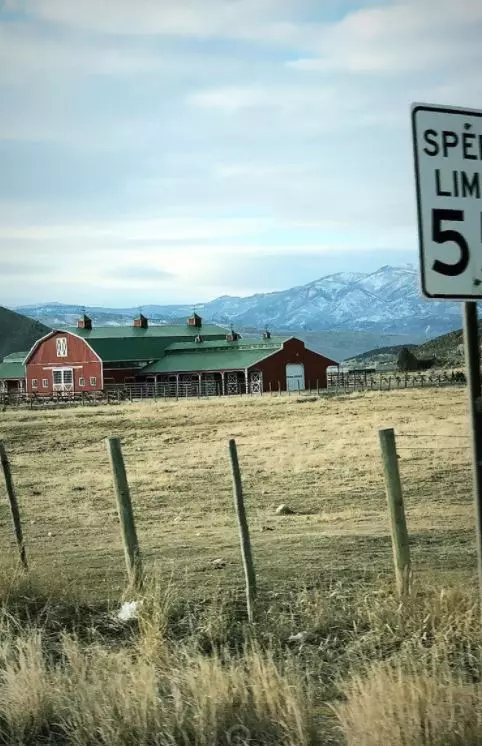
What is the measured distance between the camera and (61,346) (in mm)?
81938

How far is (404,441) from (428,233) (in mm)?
25325

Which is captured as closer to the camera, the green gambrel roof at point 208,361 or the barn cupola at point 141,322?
the green gambrel roof at point 208,361

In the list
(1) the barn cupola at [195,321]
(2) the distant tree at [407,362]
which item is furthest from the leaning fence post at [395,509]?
(2) the distant tree at [407,362]

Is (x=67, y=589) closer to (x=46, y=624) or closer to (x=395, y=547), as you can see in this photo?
(x=46, y=624)

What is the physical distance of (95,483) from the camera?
2488 centimetres

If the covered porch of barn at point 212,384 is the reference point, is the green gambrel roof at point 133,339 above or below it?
above

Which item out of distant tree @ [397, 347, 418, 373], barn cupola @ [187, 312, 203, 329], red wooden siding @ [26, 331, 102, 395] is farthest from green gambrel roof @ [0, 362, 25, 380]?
distant tree @ [397, 347, 418, 373]

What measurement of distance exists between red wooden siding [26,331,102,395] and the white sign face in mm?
71745

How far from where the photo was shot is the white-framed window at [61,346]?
81375mm

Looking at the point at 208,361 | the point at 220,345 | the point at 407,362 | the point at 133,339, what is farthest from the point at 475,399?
the point at 407,362

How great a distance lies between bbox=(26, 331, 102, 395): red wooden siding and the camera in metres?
77.9

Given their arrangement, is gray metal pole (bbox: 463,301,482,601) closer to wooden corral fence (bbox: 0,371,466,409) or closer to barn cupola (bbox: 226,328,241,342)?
wooden corral fence (bbox: 0,371,466,409)

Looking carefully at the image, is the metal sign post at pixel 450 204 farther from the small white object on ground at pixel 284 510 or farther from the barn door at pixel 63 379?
the barn door at pixel 63 379

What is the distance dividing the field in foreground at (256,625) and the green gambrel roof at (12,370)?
73.3 m
